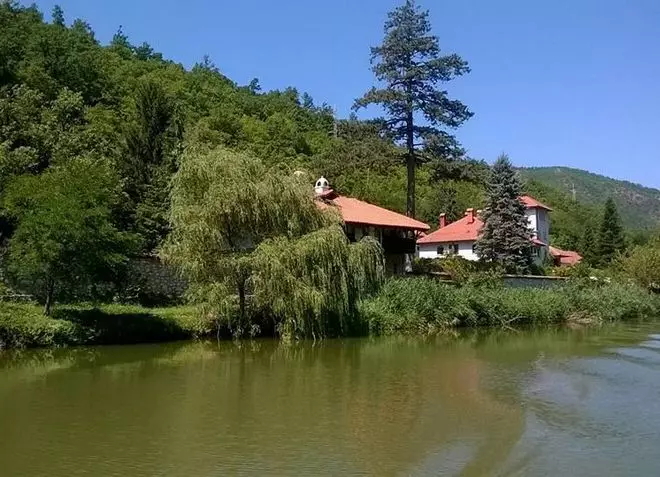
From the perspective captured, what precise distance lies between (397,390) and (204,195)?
11.7 m

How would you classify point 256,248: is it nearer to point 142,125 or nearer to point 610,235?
point 142,125

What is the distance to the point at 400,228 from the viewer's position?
129 ft

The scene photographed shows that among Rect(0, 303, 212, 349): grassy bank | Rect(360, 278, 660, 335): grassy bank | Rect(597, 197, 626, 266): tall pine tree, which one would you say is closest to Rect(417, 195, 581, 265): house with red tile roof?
Rect(597, 197, 626, 266): tall pine tree

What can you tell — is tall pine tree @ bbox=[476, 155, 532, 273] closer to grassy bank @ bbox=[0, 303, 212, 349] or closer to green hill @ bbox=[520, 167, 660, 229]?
grassy bank @ bbox=[0, 303, 212, 349]

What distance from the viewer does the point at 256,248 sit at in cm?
2431

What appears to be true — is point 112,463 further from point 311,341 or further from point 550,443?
point 311,341

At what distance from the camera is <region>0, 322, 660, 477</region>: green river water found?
387 inches

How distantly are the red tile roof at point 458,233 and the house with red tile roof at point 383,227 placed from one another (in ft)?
51.2

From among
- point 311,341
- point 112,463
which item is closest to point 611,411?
point 112,463

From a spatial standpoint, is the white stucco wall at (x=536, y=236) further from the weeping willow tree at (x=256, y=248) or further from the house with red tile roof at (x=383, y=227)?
the weeping willow tree at (x=256, y=248)

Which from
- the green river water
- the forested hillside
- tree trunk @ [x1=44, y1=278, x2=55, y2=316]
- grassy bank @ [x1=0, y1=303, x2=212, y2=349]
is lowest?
the green river water

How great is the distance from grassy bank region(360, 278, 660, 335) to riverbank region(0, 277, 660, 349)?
0.13 feet

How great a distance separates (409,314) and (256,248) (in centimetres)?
827

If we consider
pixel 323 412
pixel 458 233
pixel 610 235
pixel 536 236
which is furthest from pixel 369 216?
pixel 610 235
